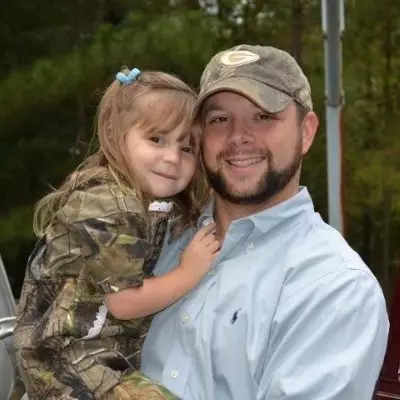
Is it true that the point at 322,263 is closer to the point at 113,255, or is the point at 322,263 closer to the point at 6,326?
the point at 113,255

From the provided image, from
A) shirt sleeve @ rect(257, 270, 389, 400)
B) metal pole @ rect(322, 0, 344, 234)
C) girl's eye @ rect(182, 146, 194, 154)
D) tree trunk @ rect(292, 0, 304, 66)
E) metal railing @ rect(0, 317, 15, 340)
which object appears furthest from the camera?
tree trunk @ rect(292, 0, 304, 66)

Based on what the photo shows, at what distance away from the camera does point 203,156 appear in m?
1.82

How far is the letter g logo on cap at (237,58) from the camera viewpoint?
5.77ft

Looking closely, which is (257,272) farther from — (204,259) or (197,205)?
(197,205)

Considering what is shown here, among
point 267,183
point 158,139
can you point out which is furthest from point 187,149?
point 267,183

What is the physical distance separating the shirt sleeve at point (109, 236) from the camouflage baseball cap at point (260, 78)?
0.98 ft

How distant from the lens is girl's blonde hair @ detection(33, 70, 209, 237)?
5.72 ft

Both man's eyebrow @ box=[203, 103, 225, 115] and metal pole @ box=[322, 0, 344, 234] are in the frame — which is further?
metal pole @ box=[322, 0, 344, 234]

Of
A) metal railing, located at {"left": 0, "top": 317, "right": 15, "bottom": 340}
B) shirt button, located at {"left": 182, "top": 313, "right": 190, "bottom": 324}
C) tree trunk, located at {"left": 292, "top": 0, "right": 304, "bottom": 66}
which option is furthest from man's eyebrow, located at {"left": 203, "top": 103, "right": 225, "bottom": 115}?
tree trunk, located at {"left": 292, "top": 0, "right": 304, "bottom": 66}

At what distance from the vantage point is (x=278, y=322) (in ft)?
5.02

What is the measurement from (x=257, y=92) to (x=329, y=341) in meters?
0.54

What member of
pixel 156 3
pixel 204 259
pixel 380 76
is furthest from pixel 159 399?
pixel 156 3

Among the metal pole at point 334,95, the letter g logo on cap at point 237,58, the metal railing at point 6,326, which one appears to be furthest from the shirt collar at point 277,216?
the metal pole at point 334,95

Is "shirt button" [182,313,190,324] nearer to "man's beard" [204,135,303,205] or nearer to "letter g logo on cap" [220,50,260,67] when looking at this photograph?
"man's beard" [204,135,303,205]
